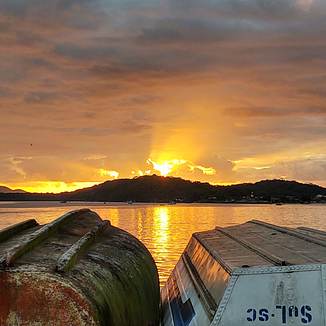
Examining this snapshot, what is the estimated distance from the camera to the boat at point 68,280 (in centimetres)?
770

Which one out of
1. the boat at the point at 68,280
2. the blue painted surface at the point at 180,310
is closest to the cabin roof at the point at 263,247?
the blue painted surface at the point at 180,310

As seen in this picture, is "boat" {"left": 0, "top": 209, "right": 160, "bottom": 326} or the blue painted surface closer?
"boat" {"left": 0, "top": 209, "right": 160, "bottom": 326}

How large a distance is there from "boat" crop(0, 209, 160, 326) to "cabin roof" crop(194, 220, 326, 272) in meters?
1.85

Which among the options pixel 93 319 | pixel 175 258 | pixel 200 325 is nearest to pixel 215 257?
pixel 200 325

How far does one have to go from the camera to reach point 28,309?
7703 millimetres

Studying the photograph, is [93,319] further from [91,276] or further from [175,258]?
[175,258]

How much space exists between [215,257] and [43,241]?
12.6 feet

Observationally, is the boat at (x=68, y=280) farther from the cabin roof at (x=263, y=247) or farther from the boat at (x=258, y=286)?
the cabin roof at (x=263, y=247)

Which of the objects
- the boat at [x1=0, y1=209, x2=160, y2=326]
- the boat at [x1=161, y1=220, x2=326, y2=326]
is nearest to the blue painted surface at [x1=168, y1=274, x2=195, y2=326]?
the boat at [x1=161, y1=220, x2=326, y2=326]

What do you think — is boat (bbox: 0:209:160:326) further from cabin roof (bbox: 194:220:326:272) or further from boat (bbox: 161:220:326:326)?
cabin roof (bbox: 194:220:326:272)

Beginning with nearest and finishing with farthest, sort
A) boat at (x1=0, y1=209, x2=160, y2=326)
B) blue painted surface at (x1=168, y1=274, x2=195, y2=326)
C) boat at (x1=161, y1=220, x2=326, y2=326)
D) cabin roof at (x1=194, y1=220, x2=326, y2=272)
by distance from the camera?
boat at (x1=0, y1=209, x2=160, y2=326) → boat at (x1=161, y1=220, x2=326, y2=326) → cabin roof at (x1=194, y1=220, x2=326, y2=272) → blue painted surface at (x1=168, y1=274, x2=195, y2=326)

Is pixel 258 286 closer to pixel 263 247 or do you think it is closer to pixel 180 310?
pixel 263 247

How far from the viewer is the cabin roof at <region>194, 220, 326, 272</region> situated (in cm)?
945

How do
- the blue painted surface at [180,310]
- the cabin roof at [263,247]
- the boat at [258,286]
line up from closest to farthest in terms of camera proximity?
the boat at [258,286]
the cabin roof at [263,247]
the blue painted surface at [180,310]
